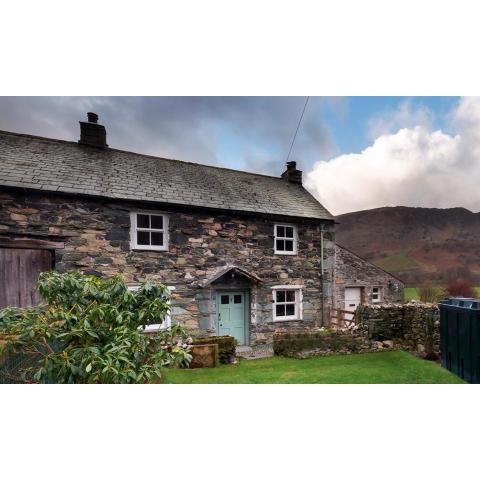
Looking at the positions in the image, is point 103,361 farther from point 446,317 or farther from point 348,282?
point 348,282

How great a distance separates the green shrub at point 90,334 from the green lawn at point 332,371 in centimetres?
139

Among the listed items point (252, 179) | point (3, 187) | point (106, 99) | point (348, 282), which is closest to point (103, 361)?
point (106, 99)

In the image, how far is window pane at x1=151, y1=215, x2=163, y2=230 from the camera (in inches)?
235

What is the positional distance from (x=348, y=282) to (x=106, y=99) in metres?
9.14

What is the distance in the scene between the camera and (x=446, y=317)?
13.2 feet

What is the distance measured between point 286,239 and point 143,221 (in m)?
3.57

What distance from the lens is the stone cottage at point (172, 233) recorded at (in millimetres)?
5070

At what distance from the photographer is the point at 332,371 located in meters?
3.91

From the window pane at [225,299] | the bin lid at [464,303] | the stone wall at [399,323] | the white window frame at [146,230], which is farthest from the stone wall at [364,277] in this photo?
the white window frame at [146,230]

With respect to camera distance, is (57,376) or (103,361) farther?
(57,376)

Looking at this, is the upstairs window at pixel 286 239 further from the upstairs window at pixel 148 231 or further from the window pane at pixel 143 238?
the window pane at pixel 143 238

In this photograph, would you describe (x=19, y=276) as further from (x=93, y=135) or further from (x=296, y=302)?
(x=296, y=302)

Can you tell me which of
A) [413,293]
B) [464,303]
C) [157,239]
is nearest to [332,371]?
[464,303]

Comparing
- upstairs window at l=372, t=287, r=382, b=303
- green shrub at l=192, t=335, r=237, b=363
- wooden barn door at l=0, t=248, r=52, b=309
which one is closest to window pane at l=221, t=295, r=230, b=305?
green shrub at l=192, t=335, r=237, b=363
